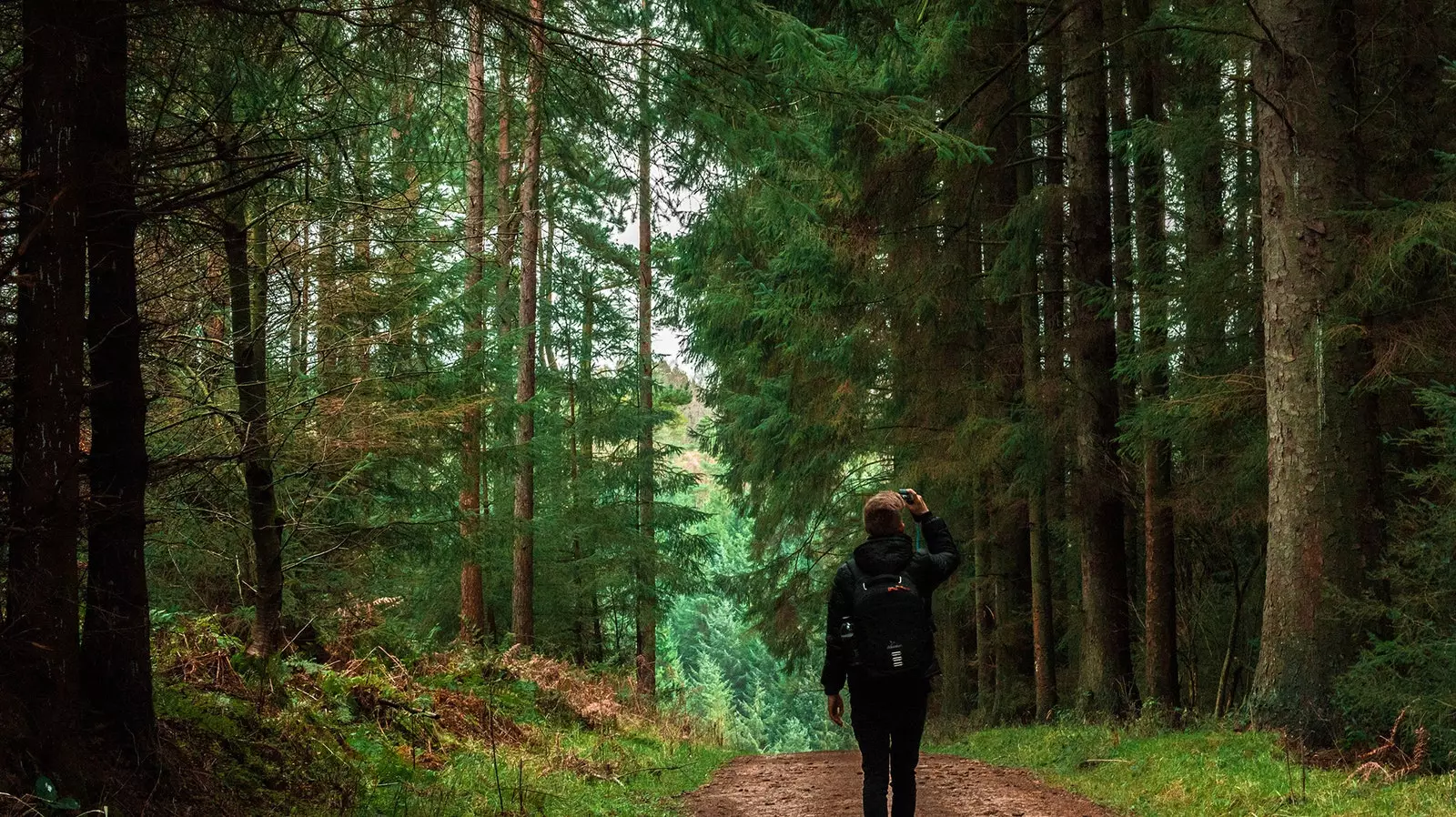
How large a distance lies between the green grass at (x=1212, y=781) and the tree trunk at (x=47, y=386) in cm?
650

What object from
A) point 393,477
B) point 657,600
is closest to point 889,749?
point 393,477

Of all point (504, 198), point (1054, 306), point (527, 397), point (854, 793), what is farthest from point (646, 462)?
point (854, 793)

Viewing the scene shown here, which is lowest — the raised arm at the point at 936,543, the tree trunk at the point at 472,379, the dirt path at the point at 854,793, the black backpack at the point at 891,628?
the dirt path at the point at 854,793

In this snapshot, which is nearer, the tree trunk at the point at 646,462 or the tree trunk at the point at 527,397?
the tree trunk at the point at 527,397

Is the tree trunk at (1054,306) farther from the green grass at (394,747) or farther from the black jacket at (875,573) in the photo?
the black jacket at (875,573)

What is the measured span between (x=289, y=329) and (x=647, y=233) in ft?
53.3

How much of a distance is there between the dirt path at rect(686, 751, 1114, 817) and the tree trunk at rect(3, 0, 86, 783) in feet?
16.5

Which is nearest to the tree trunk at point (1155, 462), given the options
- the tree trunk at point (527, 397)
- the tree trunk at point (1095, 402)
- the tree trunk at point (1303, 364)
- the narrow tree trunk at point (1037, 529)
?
the tree trunk at point (1095, 402)

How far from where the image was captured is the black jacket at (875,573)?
541 cm

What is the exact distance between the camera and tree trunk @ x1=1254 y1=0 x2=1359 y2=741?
7930 millimetres

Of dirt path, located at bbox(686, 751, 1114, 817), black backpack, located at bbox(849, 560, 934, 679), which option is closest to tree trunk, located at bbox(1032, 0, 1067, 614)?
dirt path, located at bbox(686, 751, 1114, 817)

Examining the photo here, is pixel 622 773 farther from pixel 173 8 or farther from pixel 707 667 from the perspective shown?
pixel 707 667

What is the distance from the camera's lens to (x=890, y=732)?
5.39m

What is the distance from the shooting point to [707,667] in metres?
70.1
